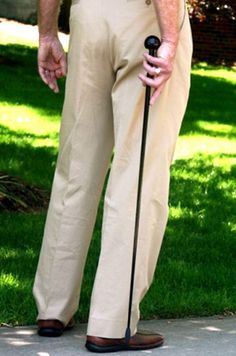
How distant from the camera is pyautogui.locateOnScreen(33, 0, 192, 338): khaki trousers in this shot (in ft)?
14.3

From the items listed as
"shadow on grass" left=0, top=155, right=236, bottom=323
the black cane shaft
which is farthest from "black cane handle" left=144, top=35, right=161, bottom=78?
"shadow on grass" left=0, top=155, right=236, bottom=323

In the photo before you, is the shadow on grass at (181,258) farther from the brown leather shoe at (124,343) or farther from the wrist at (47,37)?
the wrist at (47,37)

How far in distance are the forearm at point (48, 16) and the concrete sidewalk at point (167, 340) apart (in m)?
1.36

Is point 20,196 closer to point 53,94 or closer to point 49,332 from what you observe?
point 49,332

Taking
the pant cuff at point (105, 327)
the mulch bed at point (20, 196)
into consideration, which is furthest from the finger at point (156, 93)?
the mulch bed at point (20, 196)

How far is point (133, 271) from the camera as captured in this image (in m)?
4.43

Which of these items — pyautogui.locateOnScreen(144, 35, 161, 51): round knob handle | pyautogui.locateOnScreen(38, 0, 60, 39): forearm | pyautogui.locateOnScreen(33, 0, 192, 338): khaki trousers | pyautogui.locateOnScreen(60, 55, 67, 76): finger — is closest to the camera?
pyautogui.locateOnScreen(144, 35, 161, 51): round knob handle

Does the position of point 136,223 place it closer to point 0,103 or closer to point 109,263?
point 109,263

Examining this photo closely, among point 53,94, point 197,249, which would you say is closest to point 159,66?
point 197,249

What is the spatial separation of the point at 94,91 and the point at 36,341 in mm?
1133

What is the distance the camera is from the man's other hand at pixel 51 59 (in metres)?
4.69

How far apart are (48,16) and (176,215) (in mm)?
3329

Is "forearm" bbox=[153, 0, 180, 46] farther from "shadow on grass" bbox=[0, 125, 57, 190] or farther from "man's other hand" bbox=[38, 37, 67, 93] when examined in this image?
"shadow on grass" bbox=[0, 125, 57, 190]

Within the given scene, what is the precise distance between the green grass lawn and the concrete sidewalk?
0.56 feet
